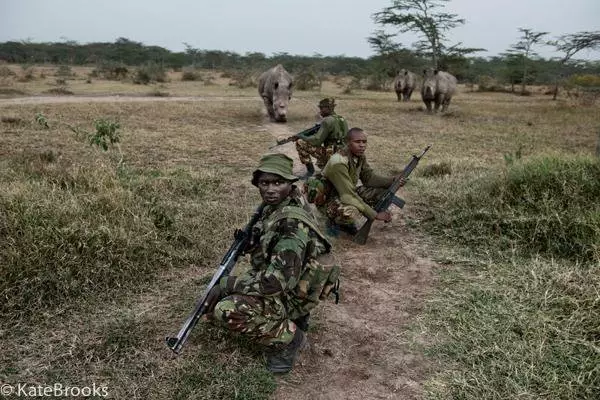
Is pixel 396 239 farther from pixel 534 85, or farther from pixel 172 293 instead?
pixel 534 85

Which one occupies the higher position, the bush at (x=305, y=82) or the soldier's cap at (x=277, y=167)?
the bush at (x=305, y=82)

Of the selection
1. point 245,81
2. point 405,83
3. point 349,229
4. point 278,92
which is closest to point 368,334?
point 349,229

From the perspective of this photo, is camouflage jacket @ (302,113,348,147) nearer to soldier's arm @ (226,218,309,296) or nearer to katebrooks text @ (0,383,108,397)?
soldier's arm @ (226,218,309,296)

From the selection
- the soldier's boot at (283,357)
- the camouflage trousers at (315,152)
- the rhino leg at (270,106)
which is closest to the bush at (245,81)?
the rhino leg at (270,106)

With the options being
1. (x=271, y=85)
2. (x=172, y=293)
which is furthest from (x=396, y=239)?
(x=271, y=85)

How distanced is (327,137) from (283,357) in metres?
3.92

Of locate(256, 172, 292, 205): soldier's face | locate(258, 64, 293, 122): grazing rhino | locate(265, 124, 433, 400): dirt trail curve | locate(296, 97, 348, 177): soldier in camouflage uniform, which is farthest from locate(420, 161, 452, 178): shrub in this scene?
locate(258, 64, 293, 122): grazing rhino

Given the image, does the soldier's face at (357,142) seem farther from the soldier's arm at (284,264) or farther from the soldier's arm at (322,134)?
the soldier's arm at (284,264)

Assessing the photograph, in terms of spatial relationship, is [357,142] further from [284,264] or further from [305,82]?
[305,82]

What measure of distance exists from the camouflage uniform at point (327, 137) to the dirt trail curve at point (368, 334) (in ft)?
6.48

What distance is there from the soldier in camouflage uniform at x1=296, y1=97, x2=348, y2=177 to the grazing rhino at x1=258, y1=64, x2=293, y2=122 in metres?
4.82

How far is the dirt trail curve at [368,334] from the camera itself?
8.96ft

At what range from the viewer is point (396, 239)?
4.86 metres

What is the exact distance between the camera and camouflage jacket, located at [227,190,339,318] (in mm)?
2602
